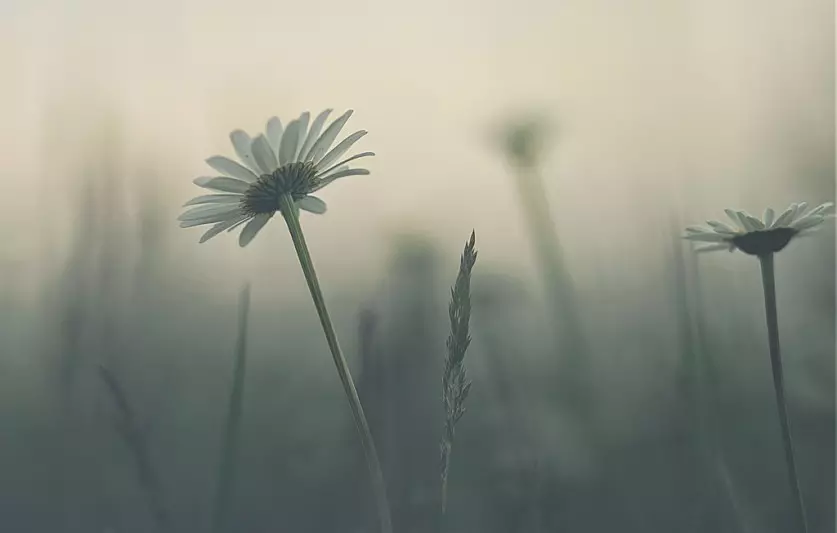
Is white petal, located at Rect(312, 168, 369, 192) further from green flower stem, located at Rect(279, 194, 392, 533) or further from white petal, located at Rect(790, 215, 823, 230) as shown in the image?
white petal, located at Rect(790, 215, 823, 230)

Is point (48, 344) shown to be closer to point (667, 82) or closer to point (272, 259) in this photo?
point (272, 259)

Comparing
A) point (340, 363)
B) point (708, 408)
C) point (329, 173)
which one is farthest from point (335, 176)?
point (708, 408)

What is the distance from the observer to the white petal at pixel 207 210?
53cm

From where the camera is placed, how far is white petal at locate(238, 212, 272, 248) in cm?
54

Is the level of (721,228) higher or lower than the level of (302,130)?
lower

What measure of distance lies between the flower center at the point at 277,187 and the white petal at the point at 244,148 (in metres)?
0.01

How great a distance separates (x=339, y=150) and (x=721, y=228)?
304mm

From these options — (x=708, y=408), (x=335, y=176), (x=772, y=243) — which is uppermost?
(x=335, y=176)

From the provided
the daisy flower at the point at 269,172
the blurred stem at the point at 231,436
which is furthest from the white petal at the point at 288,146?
the blurred stem at the point at 231,436

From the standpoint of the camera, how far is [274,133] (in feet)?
1.71

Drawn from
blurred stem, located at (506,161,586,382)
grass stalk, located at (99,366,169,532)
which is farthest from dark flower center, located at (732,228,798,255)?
grass stalk, located at (99,366,169,532)

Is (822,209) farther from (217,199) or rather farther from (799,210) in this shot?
(217,199)

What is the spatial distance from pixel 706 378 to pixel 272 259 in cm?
34

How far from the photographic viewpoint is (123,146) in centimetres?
57
